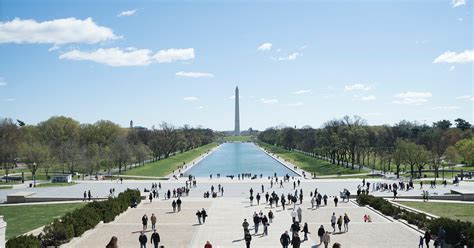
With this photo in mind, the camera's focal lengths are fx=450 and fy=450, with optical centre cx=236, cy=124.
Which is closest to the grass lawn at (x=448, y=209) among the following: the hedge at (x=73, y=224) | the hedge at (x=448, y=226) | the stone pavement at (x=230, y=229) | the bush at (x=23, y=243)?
the hedge at (x=448, y=226)

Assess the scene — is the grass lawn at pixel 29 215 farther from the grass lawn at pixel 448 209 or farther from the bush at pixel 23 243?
the grass lawn at pixel 448 209

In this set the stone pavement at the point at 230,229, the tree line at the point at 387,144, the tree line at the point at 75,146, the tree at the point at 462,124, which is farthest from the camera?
the tree at the point at 462,124

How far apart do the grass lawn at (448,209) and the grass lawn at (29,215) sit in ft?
97.0

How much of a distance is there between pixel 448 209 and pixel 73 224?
2923cm

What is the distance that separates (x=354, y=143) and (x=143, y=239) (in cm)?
6685

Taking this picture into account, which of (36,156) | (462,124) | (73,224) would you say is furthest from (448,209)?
(462,124)

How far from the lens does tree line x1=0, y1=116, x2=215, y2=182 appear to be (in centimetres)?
7212

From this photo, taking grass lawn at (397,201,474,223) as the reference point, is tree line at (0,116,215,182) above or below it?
above

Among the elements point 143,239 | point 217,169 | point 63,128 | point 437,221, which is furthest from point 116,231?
point 63,128

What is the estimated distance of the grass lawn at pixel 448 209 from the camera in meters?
33.9

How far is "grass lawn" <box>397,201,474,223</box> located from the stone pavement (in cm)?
521

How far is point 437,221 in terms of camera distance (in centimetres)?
2477

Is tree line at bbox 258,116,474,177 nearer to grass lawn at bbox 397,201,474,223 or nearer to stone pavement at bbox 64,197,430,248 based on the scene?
grass lawn at bbox 397,201,474,223

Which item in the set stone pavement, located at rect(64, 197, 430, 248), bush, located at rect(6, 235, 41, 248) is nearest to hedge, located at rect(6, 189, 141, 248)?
bush, located at rect(6, 235, 41, 248)
